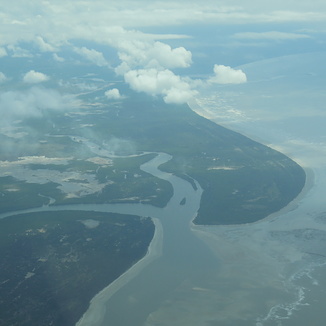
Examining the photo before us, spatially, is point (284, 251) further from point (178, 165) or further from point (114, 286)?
point (178, 165)

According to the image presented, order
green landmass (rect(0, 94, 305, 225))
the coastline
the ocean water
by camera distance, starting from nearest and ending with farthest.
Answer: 1. the coastline
2. the ocean water
3. green landmass (rect(0, 94, 305, 225))

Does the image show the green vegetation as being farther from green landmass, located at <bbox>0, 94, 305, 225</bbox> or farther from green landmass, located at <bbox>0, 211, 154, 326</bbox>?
green landmass, located at <bbox>0, 211, 154, 326</bbox>

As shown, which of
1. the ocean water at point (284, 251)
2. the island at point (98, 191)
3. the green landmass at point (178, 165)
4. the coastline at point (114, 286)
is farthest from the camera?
the green landmass at point (178, 165)

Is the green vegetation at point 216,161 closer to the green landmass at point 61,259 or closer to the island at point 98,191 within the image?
the island at point 98,191

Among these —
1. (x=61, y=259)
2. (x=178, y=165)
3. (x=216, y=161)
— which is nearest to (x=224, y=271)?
(x=61, y=259)

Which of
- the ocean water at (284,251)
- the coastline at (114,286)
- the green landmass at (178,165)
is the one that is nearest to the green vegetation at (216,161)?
the green landmass at (178,165)

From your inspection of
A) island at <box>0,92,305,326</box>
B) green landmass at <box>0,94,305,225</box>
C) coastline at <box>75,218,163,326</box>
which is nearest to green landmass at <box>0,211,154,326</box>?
island at <box>0,92,305,326</box>
